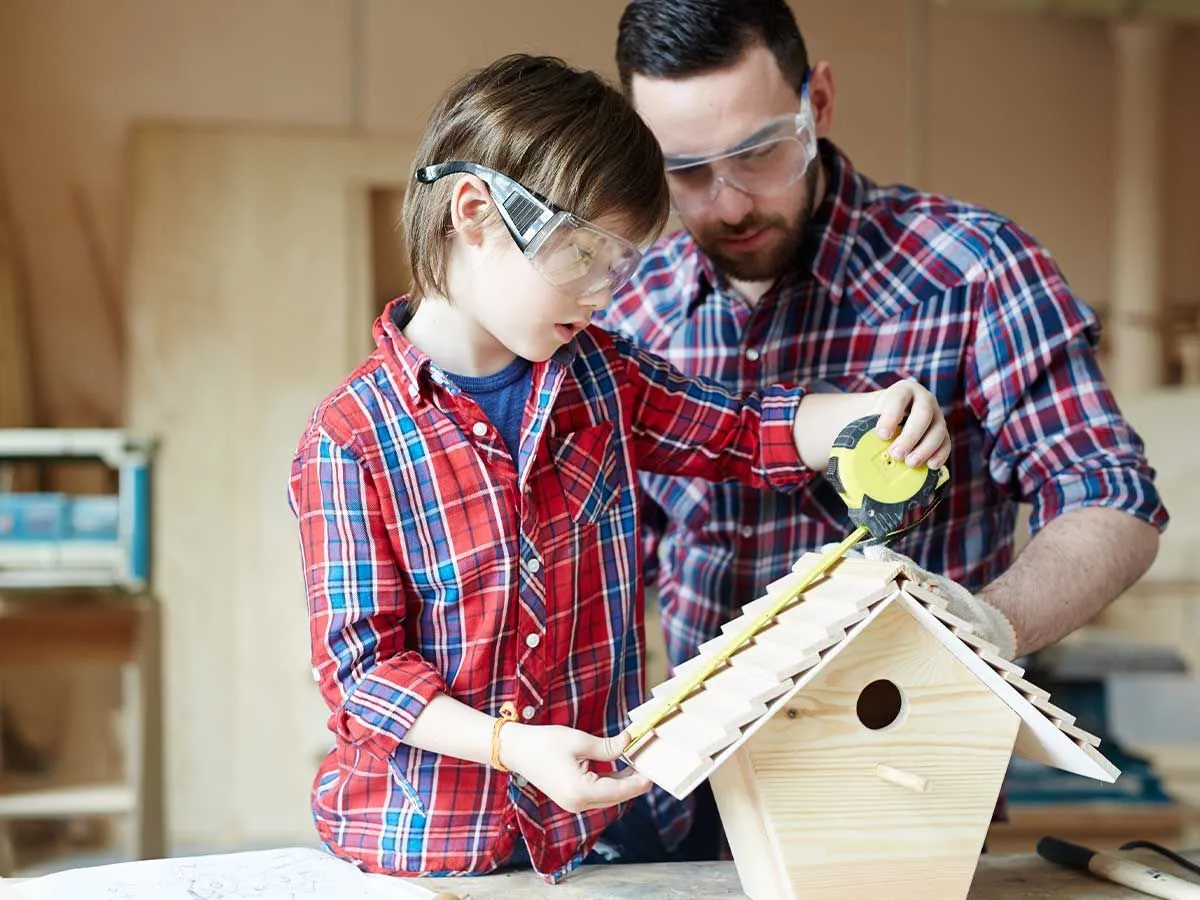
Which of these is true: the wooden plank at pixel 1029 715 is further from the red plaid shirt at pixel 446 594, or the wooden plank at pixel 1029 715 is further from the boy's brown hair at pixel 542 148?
the boy's brown hair at pixel 542 148

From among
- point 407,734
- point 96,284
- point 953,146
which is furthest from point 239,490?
point 407,734

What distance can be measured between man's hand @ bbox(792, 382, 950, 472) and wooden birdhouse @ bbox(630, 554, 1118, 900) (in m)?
0.16

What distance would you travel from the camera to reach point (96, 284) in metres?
4.67

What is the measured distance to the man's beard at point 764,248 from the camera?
5.52ft

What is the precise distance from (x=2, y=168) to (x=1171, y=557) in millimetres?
4406

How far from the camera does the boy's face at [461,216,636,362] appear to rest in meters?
1.28

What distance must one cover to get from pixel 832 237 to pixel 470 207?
631mm

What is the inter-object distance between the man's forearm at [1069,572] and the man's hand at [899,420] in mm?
214

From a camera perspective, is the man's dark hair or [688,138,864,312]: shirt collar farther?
[688,138,864,312]: shirt collar

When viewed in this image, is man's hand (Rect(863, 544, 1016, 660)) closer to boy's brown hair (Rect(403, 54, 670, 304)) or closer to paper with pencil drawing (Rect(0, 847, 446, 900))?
boy's brown hair (Rect(403, 54, 670, 304))

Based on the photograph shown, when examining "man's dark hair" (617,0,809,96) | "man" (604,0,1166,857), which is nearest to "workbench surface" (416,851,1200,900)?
"man" (604,0,1166,857)

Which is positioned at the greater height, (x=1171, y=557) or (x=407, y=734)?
(x=407, y=734)

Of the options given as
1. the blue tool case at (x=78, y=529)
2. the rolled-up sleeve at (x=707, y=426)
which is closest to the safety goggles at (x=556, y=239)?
the rolled-up sleeve at (x=707, y=426)

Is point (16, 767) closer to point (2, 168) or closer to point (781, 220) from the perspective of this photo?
point (2, 168)
